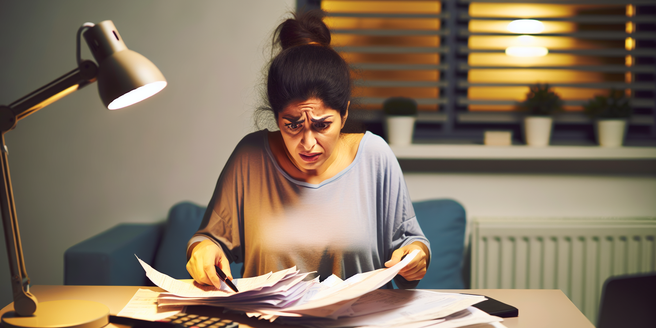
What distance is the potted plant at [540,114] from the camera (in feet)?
6.27

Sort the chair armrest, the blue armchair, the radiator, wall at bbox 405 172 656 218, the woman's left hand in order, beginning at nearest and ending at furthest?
→ the woman's left hand → the chair armrest → the blue armchair → the radiator → wall at bbox 405 172 656 218

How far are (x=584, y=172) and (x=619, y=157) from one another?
147mm

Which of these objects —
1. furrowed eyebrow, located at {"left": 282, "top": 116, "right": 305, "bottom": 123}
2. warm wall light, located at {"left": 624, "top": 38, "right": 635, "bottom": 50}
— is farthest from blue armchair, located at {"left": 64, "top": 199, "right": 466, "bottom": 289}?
warm wall light, located at {"left": 624, "top": 38, "right": 635, "bottom": 50}

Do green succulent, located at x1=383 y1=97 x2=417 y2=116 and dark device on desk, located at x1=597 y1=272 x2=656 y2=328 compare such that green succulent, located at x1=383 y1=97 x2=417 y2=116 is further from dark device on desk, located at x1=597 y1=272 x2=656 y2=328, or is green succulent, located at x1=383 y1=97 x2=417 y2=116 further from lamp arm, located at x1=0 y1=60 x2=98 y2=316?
lamp arm, located at x1=0 y1=60 x2=98 y2=316

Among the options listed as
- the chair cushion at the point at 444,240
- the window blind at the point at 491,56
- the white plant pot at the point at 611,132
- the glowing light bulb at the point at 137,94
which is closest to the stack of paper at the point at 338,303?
the glowing light bulb at the point at 137,94

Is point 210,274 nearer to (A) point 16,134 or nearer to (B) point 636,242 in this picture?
(A) point 16,134

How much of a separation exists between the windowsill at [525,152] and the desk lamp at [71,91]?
1324 mm

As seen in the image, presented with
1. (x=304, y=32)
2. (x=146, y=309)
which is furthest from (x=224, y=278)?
(x=304, y=32)

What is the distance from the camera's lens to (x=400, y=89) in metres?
2.08

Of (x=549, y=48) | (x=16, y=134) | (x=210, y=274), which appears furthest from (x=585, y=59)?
(x=16, y=134)

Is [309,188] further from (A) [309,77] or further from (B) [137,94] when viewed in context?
(B) [137,94]

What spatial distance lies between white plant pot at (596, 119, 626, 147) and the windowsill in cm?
5

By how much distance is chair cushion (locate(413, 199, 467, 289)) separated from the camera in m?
1.71

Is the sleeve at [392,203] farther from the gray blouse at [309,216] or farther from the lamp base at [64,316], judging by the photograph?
the lamp base at [64,316]
